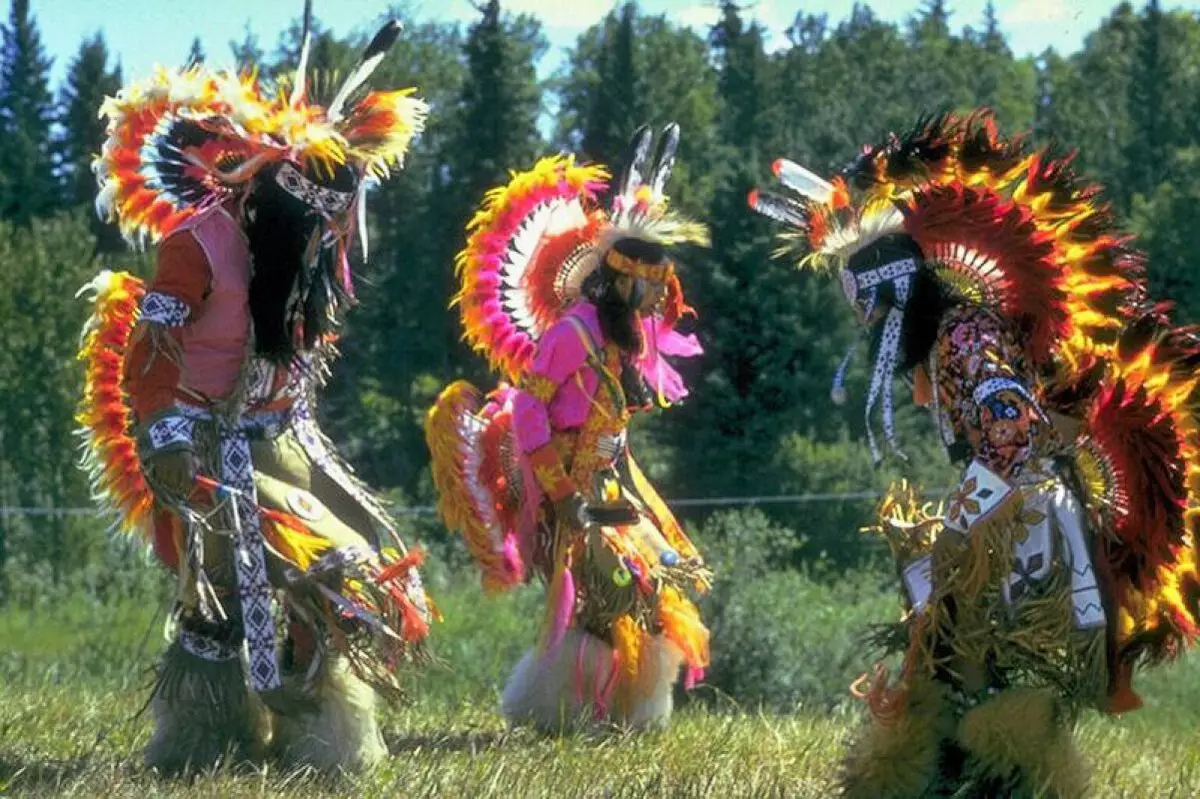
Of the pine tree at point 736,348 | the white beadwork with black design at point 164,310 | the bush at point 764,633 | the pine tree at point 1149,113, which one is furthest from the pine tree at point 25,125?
the white beadwork with black design at point 164,310

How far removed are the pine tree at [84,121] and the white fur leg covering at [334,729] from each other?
3528 centimetres

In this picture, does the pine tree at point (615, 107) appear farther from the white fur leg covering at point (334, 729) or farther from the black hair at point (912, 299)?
the black hair at point (912, 299)

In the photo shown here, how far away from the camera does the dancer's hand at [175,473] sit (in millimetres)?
5438

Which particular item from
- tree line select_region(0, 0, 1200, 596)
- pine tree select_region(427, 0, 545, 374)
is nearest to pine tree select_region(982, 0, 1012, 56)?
tree line select_region(0, 0, 1200, 596)

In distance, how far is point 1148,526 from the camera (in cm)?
490

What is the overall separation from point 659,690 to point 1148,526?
243cm

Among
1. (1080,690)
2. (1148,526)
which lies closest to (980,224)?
(1148,526)

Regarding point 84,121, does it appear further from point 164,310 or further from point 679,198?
point 164,310

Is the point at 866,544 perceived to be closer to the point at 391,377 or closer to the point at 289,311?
the point at 391,377

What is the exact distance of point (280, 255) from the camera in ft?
18.7

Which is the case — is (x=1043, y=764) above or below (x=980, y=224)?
below

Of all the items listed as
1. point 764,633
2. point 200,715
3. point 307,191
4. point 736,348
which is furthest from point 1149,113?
point 200,715

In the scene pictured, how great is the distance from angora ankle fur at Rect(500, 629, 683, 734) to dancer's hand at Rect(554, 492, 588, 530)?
1.27ft

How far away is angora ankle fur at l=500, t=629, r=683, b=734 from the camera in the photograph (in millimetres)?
6871
